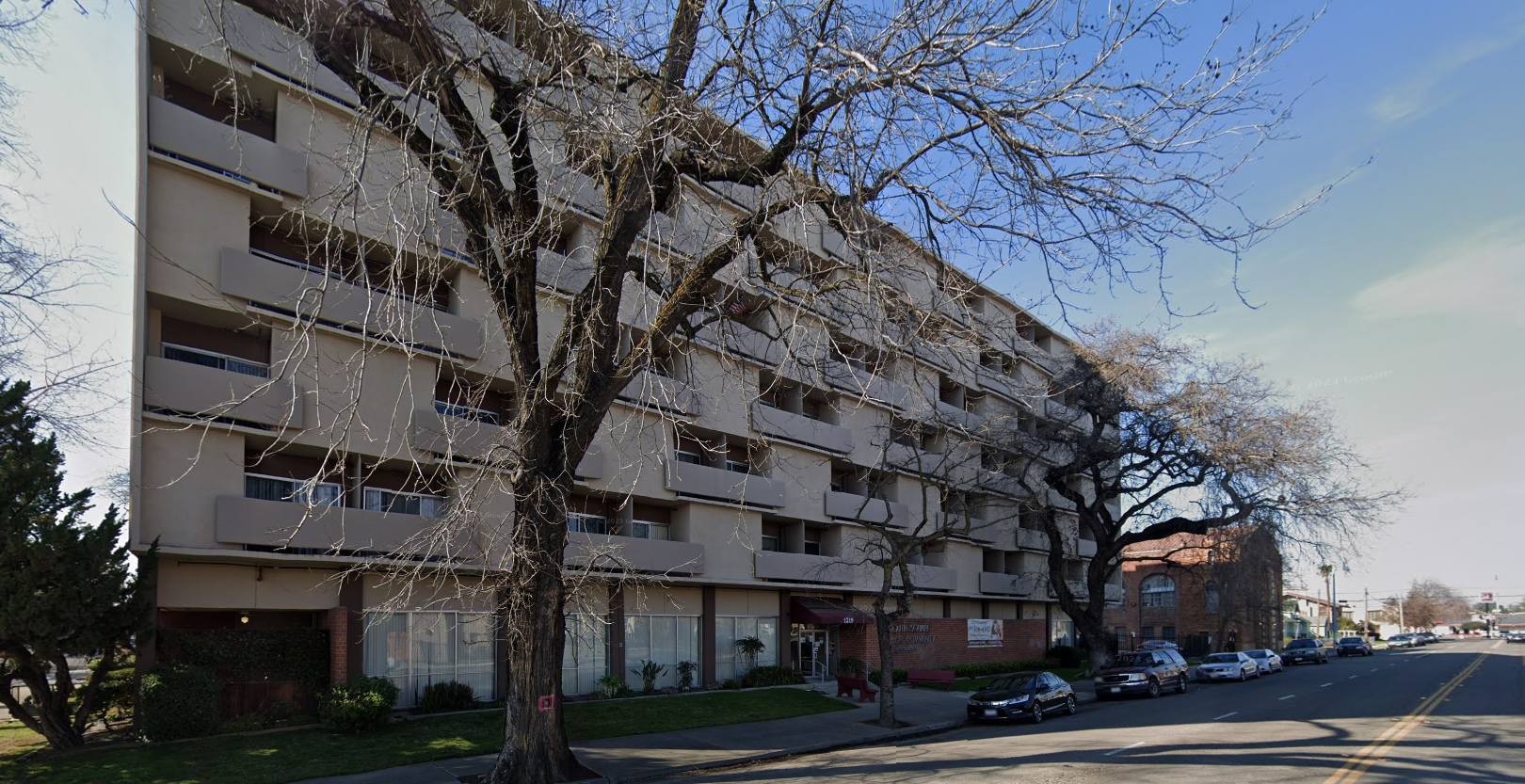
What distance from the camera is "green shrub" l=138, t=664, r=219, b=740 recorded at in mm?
16500

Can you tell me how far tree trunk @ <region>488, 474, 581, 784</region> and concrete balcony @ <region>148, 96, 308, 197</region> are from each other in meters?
10.3

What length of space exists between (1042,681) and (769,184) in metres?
18.5

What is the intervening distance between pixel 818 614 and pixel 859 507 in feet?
13.3

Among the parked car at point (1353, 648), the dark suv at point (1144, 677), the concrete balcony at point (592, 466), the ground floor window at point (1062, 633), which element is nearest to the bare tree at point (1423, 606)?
the parked car at point (1353, 648)

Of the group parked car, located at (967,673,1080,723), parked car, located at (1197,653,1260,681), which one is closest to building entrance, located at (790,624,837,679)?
parked car, located at (967,673,1080,723)

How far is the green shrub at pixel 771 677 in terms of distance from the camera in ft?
97.6

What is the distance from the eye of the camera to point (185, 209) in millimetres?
18375

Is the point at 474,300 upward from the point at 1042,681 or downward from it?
upward

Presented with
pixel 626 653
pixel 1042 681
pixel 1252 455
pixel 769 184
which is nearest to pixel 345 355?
pixel 626 653

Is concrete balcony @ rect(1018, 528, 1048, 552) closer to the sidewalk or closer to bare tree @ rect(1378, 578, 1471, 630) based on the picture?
the sidewalk

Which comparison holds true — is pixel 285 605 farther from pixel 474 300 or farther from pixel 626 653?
pixel 626 653

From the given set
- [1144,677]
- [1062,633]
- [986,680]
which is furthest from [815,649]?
[1062,633]

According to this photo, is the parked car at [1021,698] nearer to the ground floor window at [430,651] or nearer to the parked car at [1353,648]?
the ground floor window at [430,651]

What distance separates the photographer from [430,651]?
2203cm
